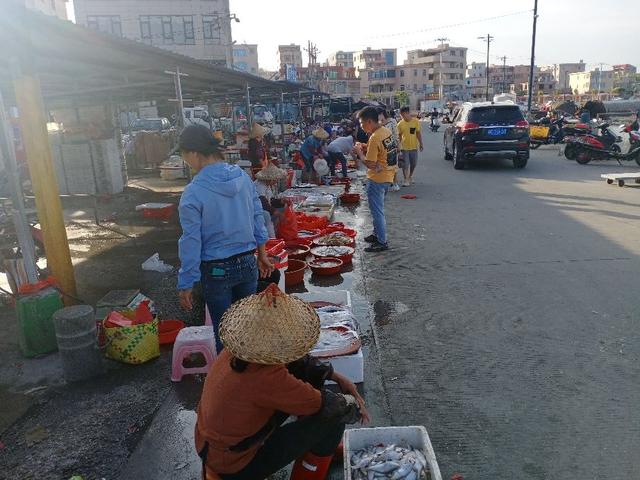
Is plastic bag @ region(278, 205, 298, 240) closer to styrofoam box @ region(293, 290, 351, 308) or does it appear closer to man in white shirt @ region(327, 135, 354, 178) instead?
styrofoam box @ region(293, 290, 351, 308)

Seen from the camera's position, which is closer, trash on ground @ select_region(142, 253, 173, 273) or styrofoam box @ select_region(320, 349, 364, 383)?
styrofoam box @ select_region(320, 349, 364, 383)

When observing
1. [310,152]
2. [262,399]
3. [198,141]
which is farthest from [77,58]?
[262,399]

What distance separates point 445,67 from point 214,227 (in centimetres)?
10700

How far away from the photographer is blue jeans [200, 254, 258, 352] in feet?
11.1

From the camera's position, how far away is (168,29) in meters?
45.2

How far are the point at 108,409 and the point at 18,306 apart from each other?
150cm

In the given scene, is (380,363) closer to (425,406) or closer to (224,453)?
(425,406)

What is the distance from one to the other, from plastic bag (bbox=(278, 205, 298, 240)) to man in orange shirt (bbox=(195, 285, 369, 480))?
4632 mm

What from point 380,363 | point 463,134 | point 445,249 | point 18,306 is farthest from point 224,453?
point 463,134

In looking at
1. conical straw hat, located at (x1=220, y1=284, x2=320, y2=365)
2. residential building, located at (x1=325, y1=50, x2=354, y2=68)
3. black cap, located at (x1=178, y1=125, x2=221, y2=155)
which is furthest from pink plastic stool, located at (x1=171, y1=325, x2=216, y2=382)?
residential building, located at (x1=325, y1=50, x2=354, y2=68)

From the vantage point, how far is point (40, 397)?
3832 millimetres

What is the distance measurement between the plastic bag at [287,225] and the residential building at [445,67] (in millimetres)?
94485

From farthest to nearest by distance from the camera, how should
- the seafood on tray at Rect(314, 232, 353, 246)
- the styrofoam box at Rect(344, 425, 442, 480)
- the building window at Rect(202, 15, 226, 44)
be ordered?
the building window at Rect(202, 15, 226, 44) < the seafood on tray at Rect(314, 232, 353, 246) < the styrofoam box at Rect(344, 425, 442, 480)

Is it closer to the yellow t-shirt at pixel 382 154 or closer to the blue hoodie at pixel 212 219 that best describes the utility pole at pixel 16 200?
the blue hoodie at pixel 212 219
